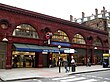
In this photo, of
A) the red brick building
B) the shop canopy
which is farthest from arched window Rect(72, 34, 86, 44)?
the shop canopy

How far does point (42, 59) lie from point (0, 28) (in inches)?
350

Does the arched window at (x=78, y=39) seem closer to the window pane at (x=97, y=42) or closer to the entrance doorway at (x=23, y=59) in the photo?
the window pane at (x=97, y=42)

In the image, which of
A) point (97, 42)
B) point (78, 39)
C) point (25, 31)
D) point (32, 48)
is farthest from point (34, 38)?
point (97, 42)

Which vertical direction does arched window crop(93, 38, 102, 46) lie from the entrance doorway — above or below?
above

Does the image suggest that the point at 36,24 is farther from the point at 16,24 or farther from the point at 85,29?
the point at 85,29

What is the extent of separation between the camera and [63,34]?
36594 mm

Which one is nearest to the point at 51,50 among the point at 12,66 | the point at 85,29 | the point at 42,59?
the point at 42,59

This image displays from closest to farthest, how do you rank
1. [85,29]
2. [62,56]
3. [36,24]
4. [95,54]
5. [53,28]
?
[36,24], [53,28], [62,56], [85,29], [95,54]

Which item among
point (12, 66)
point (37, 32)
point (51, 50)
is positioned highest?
point (37, 32)

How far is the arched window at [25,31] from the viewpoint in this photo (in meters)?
29.7

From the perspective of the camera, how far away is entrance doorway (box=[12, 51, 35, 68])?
30.3 metres

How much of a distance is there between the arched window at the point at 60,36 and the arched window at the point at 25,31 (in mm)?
4135

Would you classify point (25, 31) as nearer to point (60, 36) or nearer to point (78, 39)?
point (60, 36)

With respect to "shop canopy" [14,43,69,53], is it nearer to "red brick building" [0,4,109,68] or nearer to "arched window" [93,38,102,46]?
"red brick building" [0,4,109,68]
